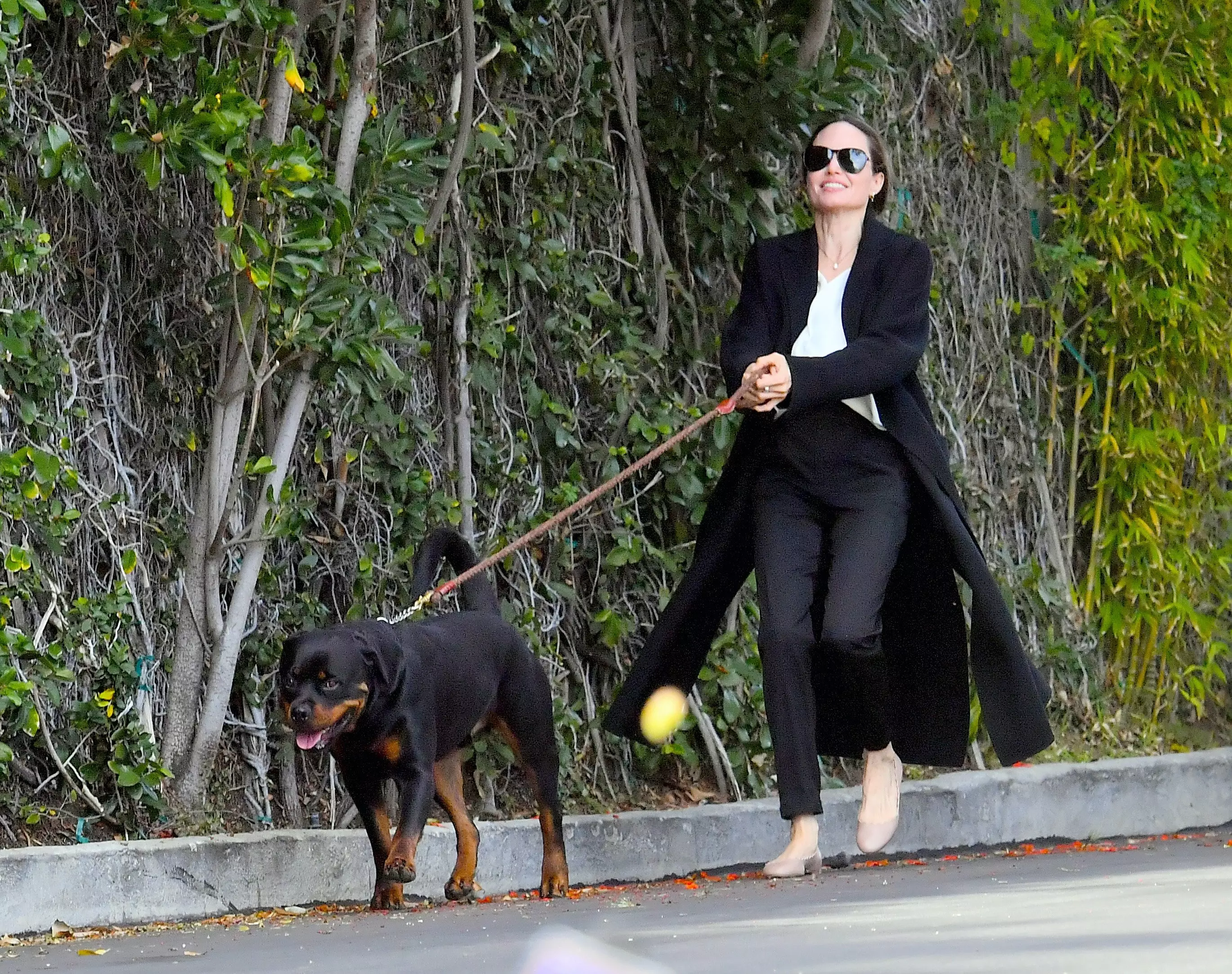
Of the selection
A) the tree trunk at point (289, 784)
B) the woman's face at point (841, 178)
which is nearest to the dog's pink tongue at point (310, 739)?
the tree trunk at point (289, 784)

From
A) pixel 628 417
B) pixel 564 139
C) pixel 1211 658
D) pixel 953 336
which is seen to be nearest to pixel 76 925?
pixel 628 417

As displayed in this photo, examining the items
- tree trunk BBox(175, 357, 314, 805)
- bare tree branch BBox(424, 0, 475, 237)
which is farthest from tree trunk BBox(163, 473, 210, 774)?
bare tree branch BBox(424, 0, 475, 237)

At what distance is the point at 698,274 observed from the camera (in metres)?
7.34

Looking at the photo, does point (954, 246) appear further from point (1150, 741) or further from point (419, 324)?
point (419, 324)

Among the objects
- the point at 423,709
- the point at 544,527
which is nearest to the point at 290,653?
the point at 423,709

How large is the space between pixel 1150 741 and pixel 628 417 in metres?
3.14

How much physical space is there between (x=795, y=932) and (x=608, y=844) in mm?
2118

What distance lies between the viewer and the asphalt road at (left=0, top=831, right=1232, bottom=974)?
3480 mm

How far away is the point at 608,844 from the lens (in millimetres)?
6117

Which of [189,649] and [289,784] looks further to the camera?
[289,784]

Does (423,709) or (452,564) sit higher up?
(452,564)

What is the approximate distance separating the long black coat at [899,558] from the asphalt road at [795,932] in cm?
45

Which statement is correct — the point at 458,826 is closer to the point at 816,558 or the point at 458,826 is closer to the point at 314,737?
the point at 314,737

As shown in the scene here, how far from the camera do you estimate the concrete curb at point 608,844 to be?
4.77m
